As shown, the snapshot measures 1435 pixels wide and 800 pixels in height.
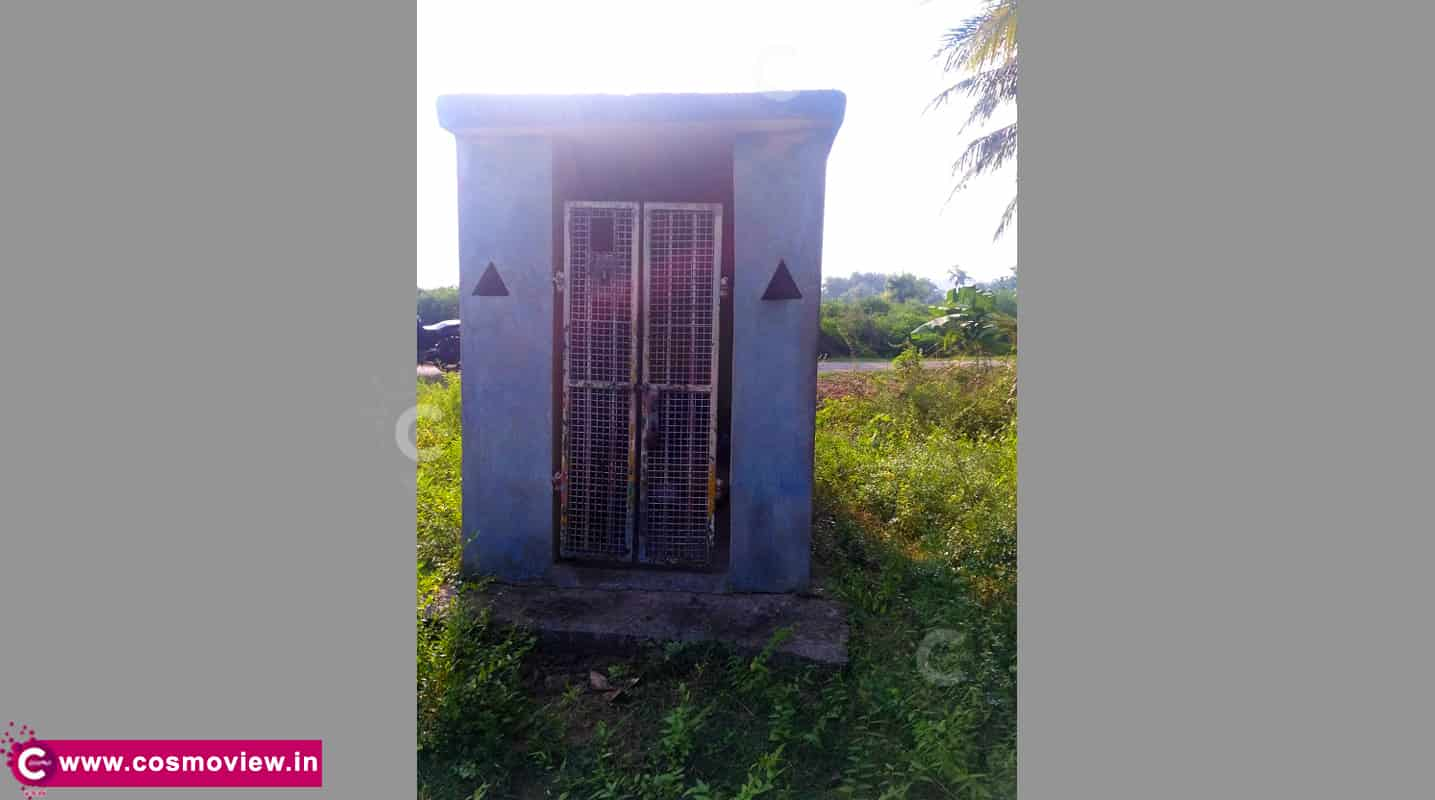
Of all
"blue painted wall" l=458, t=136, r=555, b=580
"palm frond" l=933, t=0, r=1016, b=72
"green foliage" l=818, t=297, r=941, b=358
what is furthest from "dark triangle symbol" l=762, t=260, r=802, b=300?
"green foliage" l=818, t=297, r=941, b=358

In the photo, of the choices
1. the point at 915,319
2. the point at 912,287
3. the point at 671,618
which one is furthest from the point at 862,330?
the point at 671,618

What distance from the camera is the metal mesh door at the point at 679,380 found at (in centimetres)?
447

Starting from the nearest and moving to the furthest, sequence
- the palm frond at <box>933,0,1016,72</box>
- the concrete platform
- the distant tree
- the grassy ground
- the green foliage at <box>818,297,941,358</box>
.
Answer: the grassy ground
the concrete platform
the palm frond at <box>933,0,1016,72</box>
the green foliage at <box>818,297,941,358</box>
the distant tree

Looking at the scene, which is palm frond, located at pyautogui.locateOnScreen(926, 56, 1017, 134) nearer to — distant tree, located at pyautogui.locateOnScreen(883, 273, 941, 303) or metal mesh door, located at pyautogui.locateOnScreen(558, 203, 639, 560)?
metal mesh door, located at pyautogui.locateOnScreen(558, 203, 639, 560)

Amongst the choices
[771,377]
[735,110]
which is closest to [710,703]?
[771,377]

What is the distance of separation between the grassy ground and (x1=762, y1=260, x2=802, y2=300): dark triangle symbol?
1.83 meters

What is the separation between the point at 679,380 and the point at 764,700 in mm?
1932

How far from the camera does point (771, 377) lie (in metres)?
4.31

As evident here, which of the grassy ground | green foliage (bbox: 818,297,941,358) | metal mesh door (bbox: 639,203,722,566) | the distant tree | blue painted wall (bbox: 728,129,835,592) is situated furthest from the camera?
the distant tree

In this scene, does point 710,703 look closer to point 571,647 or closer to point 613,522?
point 571,647

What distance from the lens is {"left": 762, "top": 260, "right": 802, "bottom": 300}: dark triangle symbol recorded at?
4195 millimetres

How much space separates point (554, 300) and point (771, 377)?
140 centimetres

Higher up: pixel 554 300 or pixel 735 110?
pixel 735 110

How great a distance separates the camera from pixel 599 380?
15.0 ft
